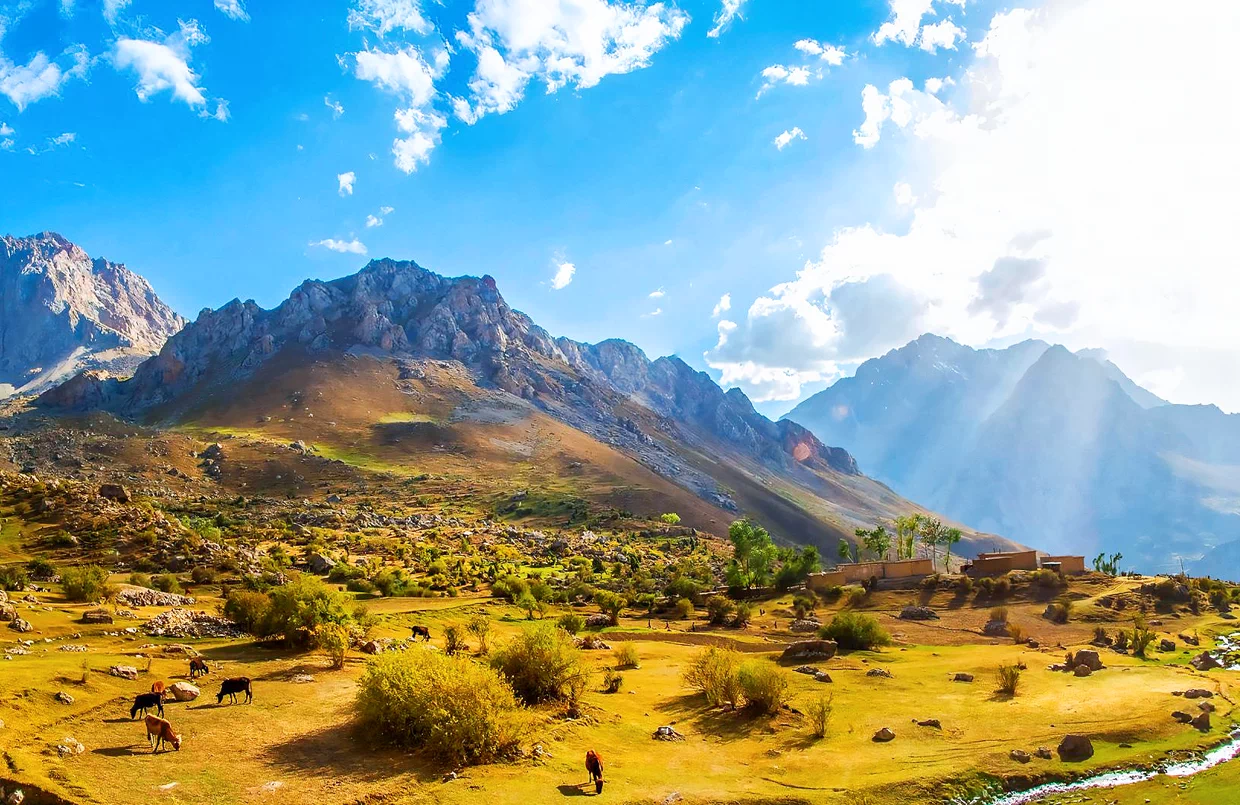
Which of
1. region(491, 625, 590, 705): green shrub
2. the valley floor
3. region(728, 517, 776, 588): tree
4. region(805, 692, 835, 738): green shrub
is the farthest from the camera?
region(728, 517, 776, 588): tree

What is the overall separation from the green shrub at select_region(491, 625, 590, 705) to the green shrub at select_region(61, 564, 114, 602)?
77.0ft

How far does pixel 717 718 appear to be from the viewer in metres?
27.6

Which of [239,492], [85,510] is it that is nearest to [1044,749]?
[85,510]

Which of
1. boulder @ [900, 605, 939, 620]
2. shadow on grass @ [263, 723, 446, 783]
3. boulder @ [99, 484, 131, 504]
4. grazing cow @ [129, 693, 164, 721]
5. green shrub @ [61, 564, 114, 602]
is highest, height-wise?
boulder @ [99, 484, 131, 504]

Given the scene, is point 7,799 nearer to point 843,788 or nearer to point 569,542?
point 843,788

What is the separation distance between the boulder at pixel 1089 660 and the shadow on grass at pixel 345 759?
37.0 m

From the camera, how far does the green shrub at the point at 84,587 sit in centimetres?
3397

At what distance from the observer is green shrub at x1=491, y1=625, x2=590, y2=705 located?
26297 mm

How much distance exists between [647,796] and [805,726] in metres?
9.89

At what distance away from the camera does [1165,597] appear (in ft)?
203

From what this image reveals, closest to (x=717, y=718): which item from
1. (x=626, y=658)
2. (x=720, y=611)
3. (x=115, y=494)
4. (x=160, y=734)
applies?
(x=626, y=658)

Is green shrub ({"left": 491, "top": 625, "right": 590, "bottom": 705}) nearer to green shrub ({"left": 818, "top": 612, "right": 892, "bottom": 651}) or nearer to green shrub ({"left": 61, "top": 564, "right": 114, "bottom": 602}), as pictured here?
green shrub ({"left": 61, "top": 564, "right": 114, "bottom": 602})

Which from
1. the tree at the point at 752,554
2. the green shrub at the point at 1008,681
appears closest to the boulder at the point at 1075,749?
the green shrub at the point at 1008,681

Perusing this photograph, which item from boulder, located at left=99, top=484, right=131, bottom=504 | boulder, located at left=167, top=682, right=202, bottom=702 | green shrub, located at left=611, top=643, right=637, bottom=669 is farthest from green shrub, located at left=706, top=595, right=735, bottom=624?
boulder, located at left=99, top=484, right=131, bottom=504
